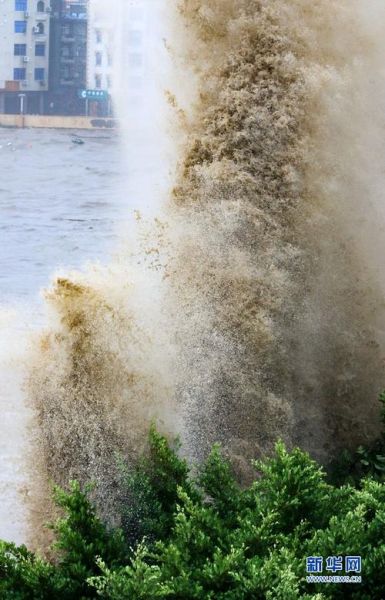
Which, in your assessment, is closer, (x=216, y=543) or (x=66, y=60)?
(x=216, y=543)

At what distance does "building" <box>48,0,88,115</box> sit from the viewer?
84.9 meters

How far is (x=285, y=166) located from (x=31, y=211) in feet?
147

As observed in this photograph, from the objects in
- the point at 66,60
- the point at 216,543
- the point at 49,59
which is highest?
the point at 49,59

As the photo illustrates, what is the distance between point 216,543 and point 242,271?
355cm

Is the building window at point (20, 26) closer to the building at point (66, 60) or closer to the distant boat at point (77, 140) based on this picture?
the building at point (66, 60)

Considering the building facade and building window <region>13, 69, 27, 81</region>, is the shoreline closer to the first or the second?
the building facade

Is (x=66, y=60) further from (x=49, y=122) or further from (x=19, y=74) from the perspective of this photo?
(x=49, y=122)

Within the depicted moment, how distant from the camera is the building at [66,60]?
278ft

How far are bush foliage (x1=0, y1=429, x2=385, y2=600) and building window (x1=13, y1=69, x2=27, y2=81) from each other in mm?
80095

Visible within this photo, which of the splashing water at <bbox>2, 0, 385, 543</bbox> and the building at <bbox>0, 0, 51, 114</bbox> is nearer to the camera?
the splashing water at <bbox>2, 0, 385, 543</bbox>

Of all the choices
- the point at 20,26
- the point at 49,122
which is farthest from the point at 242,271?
the point at 20,26

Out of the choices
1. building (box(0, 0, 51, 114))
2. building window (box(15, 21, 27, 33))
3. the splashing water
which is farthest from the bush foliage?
building window (box(15, 21, 27, 33))

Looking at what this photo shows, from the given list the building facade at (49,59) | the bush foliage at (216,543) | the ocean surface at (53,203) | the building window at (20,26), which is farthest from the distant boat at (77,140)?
the bush foliage at (216,543)

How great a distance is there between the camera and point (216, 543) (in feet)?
20.8
